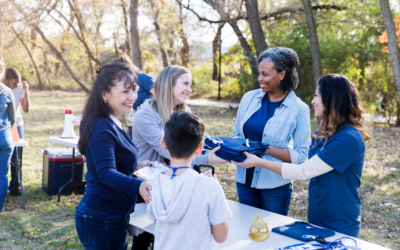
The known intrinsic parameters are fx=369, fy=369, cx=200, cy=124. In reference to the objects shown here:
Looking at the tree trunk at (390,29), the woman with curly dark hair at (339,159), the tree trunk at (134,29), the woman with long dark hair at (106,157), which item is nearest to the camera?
the woman with long dark hair at (106,157)

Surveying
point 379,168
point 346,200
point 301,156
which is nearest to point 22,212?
point 301,156

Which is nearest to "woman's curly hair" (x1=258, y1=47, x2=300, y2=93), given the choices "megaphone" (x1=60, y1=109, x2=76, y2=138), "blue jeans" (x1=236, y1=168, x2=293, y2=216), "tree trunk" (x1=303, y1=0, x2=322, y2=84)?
"blue jeans" (x1=236, y1=168, x2=293, y2=216)

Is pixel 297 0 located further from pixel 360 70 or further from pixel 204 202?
pixel 204 202

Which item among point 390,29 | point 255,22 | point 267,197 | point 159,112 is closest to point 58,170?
point 159,112

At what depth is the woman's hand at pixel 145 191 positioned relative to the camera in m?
1.83

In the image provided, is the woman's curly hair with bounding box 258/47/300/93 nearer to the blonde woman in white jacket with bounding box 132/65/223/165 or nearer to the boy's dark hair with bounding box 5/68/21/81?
the blonde woman in white jacket with bounding box 132/65/223/165

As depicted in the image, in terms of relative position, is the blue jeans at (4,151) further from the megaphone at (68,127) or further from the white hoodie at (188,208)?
the white hoodie at (188,208)

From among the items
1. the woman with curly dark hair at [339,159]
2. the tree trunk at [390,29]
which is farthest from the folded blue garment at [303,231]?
the tree trunk at [390,29]

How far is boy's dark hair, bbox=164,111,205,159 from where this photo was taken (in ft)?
5.74

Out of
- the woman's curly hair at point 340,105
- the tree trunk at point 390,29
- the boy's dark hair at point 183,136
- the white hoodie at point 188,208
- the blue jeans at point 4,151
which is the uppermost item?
the tree trunk at point 390,29

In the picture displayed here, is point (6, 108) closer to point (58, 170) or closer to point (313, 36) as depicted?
point (58, 170)

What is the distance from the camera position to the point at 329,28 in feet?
51.8

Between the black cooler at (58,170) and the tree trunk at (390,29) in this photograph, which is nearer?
the black cooler at (58,170)

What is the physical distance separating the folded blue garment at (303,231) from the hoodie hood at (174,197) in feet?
2.71
